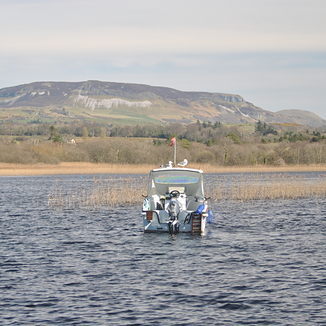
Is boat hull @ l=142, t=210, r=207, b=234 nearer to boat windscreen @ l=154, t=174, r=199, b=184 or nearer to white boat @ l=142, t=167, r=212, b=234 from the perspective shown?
white boat @ l=142, t=167, r=212, b=234

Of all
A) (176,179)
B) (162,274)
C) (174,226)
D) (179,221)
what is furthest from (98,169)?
(162,274)

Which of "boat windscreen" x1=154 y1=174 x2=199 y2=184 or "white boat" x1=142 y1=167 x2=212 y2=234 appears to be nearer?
"white boat" x1=142 y1=167 x2=212 y2=234

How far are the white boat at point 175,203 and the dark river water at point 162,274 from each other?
70 centimetres

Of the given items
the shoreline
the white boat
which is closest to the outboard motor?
the white boat

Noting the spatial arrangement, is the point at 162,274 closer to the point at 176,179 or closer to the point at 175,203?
the point at 175,203

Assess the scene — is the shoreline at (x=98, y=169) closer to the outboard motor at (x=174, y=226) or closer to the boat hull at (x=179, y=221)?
the boat hull at (x=179, y=221)

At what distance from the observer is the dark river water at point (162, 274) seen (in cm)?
1609

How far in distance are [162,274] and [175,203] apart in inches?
316

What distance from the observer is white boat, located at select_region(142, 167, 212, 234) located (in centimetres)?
A: 2905

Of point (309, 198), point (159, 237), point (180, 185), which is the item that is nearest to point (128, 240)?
point (159, 237)

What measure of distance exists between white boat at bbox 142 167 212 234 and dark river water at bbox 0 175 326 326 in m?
0.70

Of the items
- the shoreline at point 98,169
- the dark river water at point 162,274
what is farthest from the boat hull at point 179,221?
the shoreline at point 98,169

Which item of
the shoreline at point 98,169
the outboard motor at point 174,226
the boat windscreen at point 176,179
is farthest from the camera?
the shoreline at point 98,169

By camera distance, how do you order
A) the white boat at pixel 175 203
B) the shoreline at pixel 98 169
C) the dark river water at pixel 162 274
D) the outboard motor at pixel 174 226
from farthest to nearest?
1. the shoreline at pixel 98 169
2. the white boat at pixel 175 203
3. the outboard motor at pixel 174 226
4. the dark river water at pixel 162 274
